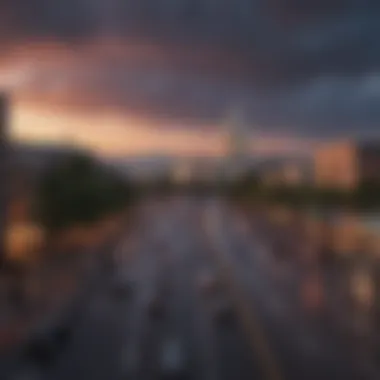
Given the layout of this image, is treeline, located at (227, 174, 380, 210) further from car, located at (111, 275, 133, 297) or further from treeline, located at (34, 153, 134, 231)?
car, located at (111, 275, 133, 297)

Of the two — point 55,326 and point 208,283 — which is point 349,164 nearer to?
point 55,326

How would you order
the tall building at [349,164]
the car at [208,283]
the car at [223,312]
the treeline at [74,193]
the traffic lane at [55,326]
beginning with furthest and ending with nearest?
the car at [208,283]
the treeline at [74,193]
the car at [223,312]
the traffic lane at [55,326]
the tall building at [349,164]

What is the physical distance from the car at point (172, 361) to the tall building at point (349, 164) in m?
1.33

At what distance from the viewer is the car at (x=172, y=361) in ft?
11.5

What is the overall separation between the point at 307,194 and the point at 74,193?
152 inches

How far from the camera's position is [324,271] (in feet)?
24.3

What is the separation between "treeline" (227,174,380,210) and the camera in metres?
3.09

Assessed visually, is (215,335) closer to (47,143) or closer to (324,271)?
(47,143)

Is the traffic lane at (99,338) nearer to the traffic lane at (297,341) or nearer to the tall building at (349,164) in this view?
the traffic lane at (297,341)

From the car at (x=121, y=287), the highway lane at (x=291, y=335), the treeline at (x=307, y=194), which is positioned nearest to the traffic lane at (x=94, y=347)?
the car at (x=121, y=287)

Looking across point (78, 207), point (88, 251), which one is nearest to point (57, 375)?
point (78, 207)

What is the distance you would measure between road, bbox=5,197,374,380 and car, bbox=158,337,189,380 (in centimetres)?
3

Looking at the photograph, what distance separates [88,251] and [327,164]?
16.7 ft

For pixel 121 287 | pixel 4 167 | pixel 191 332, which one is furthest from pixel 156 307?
pixel 4 167
